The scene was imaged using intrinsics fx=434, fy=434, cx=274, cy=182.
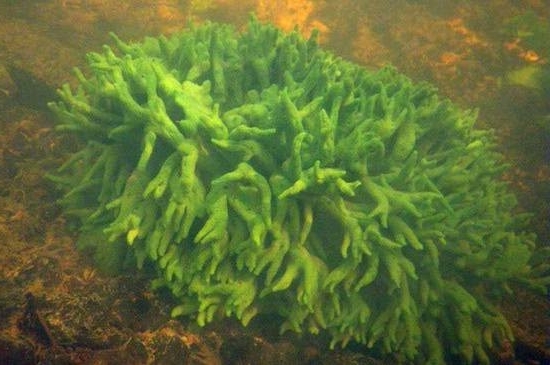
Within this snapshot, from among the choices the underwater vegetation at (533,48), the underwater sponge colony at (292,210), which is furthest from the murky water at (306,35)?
the underwater sponge colony at (292,210)

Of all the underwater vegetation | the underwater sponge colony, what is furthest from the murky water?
the underwater sponge colony

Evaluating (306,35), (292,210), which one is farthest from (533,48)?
(292,210)

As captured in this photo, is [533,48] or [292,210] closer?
[292,210]

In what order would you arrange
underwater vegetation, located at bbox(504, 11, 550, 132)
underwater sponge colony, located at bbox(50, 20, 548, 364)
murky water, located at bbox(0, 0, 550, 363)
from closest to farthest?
1. underwater sponge colony, located at bbox(50, 20, 548, 364)
2. murky water, located at bbox(0, 0, 550, 363)
3. underwater vegetation, located at bbox(504, 11, 550, 132)

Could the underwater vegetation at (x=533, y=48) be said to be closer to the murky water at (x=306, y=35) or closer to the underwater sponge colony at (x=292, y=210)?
the murky water at (x=306, y=35)

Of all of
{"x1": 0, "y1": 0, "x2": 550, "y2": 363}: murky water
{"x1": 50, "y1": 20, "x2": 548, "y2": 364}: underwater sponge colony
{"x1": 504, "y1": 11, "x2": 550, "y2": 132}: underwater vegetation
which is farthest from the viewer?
{"x1": 504, "y1": 11, "x2": 550, "y2": 132}: underwater vegetation

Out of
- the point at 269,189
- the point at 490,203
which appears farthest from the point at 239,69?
the point at 490,203

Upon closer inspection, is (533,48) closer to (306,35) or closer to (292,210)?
(306,35)

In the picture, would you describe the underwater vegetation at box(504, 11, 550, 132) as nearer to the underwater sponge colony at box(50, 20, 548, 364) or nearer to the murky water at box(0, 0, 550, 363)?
the murky water at box(0, 0, 550, 363)

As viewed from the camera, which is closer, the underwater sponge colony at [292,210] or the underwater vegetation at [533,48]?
the underwater sponge colony at [292,210]

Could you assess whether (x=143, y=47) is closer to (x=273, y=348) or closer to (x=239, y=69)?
(x=239, y=69)
